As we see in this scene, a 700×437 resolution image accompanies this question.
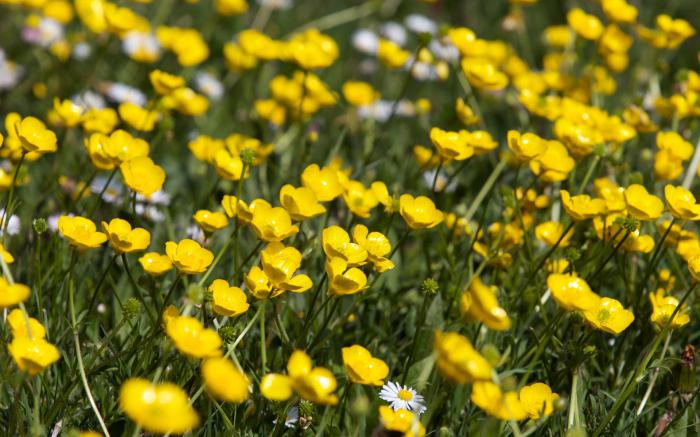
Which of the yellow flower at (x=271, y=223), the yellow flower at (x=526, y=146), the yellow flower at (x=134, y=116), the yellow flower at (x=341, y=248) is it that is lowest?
the yellow flower at (x=134, y=116)

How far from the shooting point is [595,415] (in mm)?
1678

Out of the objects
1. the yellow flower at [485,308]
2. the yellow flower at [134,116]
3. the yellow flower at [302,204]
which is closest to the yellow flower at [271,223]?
the yellow flower at [302,204]

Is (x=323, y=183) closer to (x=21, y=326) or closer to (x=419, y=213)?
(x=419, y=213)

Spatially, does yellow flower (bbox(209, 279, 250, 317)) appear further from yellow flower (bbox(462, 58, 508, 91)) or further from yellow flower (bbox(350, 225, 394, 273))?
yellow flower (bbox(462, 58, 508, 91))

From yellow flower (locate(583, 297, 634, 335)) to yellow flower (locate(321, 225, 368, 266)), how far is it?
386 mm

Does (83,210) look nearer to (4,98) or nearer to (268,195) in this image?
(268,195)

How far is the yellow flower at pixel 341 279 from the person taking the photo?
145 centimetres

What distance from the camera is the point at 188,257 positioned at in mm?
1492

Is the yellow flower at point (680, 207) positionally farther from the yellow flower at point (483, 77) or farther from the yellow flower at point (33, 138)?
the yellow flower at point (33, 138)

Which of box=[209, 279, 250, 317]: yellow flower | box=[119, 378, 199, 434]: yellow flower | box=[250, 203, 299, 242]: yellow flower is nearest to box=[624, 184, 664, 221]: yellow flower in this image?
box=[250, 203, 299, 242]: yellow flower

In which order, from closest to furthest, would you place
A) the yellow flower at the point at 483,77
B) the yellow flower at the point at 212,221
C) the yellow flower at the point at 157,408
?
the yellow flower at the point at 157,408, the yellow flower at the point at 212,221, the yellow flower at the point at 483,77

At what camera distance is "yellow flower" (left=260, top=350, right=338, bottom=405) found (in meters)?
1.23

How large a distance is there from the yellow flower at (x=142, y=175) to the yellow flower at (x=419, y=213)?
1.43 feet

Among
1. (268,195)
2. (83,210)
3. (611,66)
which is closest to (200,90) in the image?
(268,195)
